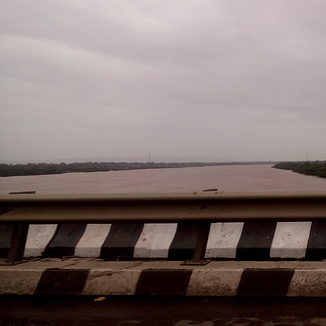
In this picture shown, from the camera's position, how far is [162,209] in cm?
457

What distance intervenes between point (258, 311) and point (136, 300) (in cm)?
97

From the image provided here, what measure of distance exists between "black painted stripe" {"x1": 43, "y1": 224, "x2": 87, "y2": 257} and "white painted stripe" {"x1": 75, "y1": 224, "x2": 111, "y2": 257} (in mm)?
51

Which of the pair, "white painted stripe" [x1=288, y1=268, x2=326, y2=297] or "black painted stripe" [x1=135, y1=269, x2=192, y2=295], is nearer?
"white painted stripe" [x1=288, y1=268, x2=326, y2=297]

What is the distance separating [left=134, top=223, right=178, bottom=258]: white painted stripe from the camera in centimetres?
498

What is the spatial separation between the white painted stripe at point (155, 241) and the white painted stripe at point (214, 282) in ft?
2.59

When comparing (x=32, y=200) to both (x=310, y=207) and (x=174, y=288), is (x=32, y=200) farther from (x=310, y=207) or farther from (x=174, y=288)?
(x=310, y=207)

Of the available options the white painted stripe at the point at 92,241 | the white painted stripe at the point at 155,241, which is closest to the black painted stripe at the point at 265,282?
the white painted stripe at the point at 155,241

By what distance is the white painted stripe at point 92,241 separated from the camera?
5.13m

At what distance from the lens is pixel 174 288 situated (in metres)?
4.22

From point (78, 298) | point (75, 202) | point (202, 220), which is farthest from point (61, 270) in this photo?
point (202, 220)

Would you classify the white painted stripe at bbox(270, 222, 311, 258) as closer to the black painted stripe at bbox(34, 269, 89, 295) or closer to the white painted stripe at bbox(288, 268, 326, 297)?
the white painted stripe at bbox(288, 268, 326, 297)

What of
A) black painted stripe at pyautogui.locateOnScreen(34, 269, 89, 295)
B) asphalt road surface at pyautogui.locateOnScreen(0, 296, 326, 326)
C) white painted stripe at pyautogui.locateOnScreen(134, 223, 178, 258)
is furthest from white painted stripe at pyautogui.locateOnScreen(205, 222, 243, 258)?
black painted stripe at pyautogui.locateOnScreen(34, 269, 89, 295)

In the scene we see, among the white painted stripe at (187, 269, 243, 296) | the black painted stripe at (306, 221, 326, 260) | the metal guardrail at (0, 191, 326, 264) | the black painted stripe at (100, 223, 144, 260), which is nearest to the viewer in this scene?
the white painted stripe at (187, 269, 243, 296)

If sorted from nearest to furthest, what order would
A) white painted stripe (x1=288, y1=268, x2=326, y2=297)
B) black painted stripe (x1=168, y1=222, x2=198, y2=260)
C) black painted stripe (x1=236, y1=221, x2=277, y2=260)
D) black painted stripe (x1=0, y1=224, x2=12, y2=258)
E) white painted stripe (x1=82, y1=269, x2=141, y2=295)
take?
white painted stripe (x1=288, y1=268, x2=326, y2=297) < white painted stripe (x1=82, y1=269, x2=141, y2=295) < black painted stripe (x1=236, y1=221, x2=277, y2=260) < black painted stripe (x1=168, y1=222, x2=198, y2=260) < black painted stripe (x1=0, y1=224, x2=12, y2=258)
